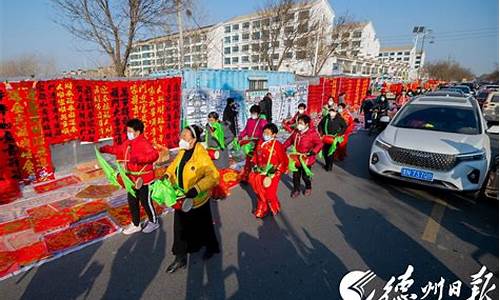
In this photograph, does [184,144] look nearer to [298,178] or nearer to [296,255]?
[296,255]

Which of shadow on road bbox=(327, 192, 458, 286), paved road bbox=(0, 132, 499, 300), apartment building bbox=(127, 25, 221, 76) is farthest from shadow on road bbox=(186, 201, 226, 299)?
apartment building bbox=(127, 25, 221, 76)

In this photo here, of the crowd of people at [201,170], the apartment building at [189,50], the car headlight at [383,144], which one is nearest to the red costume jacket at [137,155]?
the crowd of people at [201,170]

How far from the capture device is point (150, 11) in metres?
10.1

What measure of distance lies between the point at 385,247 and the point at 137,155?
3096 millimetres

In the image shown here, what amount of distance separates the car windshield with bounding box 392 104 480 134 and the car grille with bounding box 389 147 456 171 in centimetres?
102

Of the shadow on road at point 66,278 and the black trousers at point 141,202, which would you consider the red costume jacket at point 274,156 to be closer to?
the black trousers at point 141,202

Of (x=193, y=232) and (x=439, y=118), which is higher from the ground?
(x=439, y=118)

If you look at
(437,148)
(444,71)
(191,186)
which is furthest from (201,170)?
(444,71)

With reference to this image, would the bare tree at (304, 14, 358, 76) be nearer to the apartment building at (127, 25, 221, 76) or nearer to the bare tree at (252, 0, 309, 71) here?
the bare tree at (252, 0, 309, 71)

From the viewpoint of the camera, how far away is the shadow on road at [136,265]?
2.52 metres

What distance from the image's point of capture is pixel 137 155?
307cm

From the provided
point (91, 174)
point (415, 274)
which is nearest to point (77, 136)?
point (91, 174)

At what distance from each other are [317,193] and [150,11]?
367 inches

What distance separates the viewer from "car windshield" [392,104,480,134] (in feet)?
16.4
